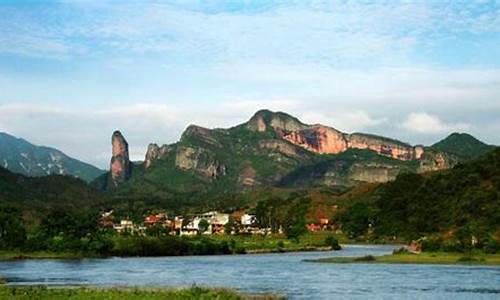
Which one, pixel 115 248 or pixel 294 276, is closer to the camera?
pixel 294 276

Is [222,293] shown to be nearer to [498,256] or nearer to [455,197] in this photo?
[498,256]

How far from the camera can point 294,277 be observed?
313 ft

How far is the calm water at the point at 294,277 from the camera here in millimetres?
75812

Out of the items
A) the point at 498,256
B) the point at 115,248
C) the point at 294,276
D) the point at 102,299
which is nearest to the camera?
the point at 102,299

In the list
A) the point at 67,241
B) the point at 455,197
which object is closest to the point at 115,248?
the point at 67,241

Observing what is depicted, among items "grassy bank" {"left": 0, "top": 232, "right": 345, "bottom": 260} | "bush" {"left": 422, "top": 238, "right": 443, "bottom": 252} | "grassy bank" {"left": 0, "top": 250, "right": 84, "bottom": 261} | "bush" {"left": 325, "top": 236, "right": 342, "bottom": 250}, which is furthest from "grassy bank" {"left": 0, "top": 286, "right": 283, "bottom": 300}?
"bush" {"left": 325, "top": 236, "right": 342, "bottom": 250}

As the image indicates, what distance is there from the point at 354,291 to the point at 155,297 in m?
25.1

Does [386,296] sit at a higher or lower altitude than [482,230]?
lower

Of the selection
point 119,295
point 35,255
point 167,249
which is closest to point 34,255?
point 35,255

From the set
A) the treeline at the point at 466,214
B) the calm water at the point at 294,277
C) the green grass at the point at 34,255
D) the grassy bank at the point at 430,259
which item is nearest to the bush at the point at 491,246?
the treeline at the point at 466,214

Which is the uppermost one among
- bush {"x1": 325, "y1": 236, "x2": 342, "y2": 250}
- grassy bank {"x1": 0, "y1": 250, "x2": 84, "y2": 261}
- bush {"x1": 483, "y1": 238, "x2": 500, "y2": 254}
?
bush {"x1": 325, "y1": 236, "x2": 342, "y2": 250}

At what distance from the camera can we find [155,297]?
58000mm

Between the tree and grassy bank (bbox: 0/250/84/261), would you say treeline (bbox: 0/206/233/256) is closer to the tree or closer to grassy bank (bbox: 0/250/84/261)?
the tree

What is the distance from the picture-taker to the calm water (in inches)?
2985
